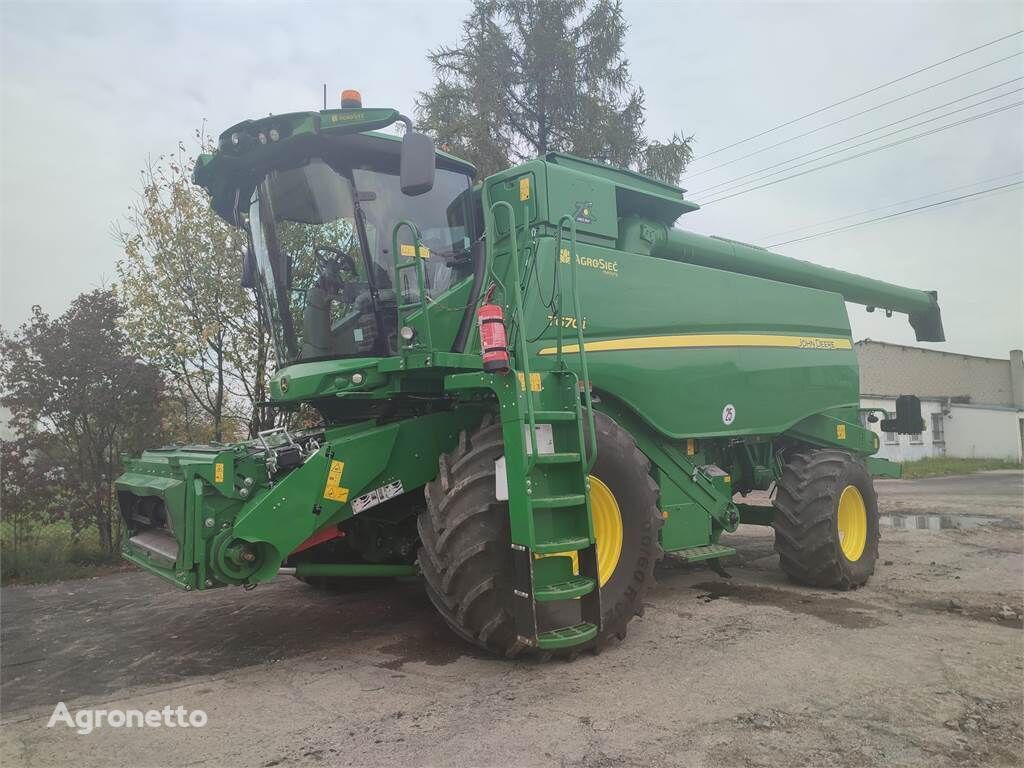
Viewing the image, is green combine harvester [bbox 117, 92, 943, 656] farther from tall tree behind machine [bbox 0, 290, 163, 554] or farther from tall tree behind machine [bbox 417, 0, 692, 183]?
tall tree behind machine [bbox 417, 0, 692, 183]

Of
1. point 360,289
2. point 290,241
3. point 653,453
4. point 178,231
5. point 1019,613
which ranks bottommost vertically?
point 1019,613

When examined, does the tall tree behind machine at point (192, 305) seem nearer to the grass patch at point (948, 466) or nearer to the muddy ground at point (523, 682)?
the muddy ground at point (523, 682)

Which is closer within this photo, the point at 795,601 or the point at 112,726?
the point at 112,726

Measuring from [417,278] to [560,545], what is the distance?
1802 mm

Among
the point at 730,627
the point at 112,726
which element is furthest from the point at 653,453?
the point at 112,726

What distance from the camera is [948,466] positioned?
2320 centimetres

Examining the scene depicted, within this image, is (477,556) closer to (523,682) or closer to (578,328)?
(523,682)

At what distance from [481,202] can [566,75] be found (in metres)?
9.71

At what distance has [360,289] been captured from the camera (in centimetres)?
450

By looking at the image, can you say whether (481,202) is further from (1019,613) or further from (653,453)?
(1019,613)

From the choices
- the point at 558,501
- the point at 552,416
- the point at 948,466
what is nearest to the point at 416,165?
the point at 552,416

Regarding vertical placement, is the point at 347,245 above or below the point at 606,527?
above

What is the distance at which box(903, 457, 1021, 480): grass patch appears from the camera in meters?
21.3

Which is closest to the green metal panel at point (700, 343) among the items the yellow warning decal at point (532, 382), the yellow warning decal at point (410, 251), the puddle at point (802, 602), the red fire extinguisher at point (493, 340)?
the yellow warning decal at point (532, 382)
